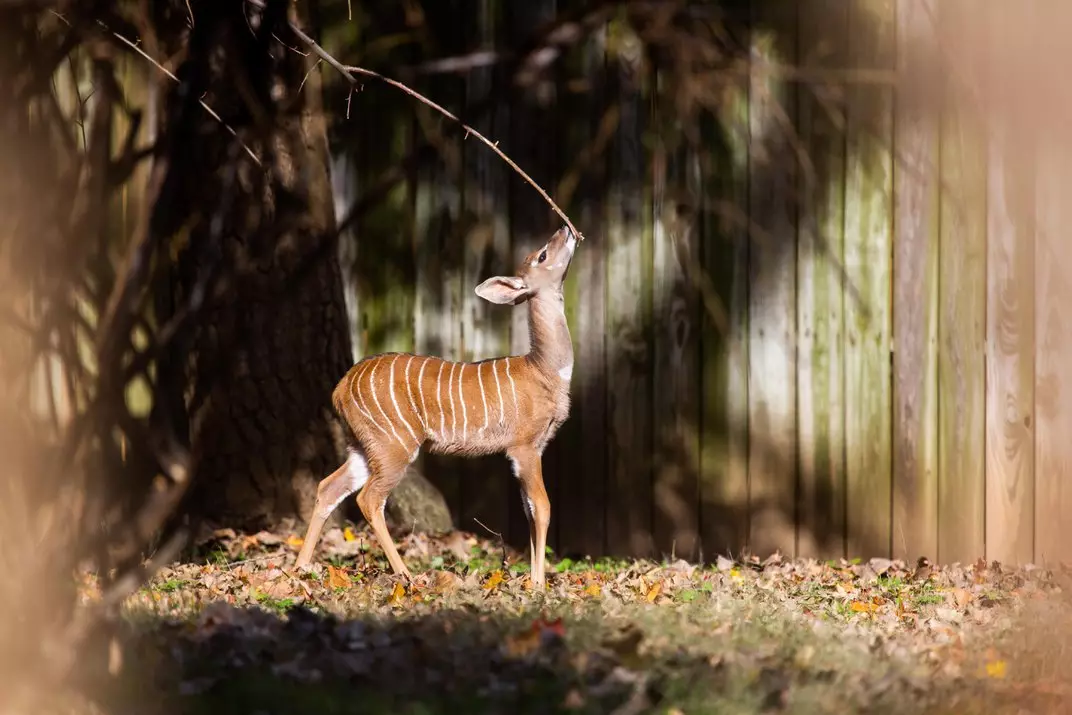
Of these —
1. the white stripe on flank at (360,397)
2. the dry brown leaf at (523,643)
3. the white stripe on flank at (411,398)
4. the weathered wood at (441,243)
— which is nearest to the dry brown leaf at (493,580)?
the white stripe on flank at (411,398)

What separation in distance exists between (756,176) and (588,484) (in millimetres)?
1743

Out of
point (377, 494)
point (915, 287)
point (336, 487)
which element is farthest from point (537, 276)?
point (915, 287)

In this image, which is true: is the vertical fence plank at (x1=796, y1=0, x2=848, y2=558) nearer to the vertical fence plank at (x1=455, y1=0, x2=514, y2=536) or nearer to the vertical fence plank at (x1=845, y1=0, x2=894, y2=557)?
the vertical fence plank at (x1=845, y1=0, x2=894, y2=557)

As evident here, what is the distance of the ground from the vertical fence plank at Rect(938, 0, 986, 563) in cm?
135

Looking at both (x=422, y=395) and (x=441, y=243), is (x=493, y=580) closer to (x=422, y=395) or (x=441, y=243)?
(x=422, y=395)

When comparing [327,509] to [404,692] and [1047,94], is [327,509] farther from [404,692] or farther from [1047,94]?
[1047,94]

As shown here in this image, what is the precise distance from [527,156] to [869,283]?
5.92 ft

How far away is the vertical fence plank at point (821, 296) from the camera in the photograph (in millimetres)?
6836

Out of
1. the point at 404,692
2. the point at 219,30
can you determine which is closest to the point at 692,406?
the point at 219,30

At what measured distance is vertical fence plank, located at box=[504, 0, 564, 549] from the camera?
6938 millimetres

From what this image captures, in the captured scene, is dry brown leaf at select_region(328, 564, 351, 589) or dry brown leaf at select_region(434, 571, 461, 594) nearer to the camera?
dry brown leaf at select_region(434, 571, 461, 594)

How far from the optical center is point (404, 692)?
3.53m

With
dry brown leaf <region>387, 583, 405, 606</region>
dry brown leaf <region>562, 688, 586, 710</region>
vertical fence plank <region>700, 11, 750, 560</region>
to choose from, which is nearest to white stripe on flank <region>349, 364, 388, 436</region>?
dry brown leaf <region>387, 583, 405, 606</region>

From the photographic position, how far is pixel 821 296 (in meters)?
6.84
